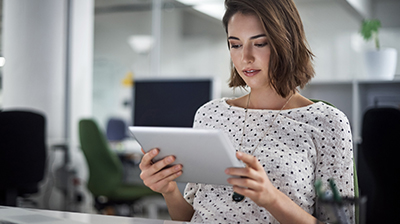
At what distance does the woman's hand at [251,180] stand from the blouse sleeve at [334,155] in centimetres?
23

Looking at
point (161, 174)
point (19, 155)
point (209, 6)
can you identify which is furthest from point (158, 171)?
point (209, 6)

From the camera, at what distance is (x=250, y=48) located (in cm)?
107

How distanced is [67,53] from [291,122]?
3.47 metres

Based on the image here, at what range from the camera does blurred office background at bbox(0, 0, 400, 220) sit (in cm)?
356

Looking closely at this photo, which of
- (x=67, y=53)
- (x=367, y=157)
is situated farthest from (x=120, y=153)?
(x=367, y=157)

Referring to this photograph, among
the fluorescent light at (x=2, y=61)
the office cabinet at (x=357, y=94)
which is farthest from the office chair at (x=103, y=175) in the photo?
the office cabinet at (x=357, y=94)

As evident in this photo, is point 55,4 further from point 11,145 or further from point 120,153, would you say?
point 11,145

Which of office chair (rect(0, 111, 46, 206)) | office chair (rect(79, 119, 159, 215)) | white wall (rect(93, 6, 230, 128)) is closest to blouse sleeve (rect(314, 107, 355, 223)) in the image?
office chair (rect(79, 119, 159, 215))

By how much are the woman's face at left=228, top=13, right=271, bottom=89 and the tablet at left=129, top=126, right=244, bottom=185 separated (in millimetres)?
333

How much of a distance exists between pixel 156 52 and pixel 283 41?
137 inches

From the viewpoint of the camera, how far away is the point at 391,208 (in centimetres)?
190

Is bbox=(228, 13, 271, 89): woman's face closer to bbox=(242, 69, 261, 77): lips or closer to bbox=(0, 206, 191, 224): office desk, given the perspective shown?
bbox=(242, 69, 261, 77): lips

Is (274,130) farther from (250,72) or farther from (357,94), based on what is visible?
(357,94)

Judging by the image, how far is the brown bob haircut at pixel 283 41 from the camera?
41.3 inches
